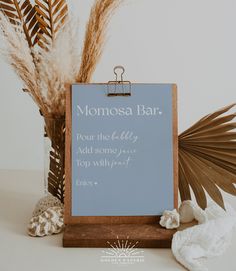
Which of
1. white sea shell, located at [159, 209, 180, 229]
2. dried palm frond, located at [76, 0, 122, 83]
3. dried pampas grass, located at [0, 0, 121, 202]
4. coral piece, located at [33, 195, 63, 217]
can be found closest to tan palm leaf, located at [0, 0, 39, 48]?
dried pampas grass, located at [0, 0, 121, 202]

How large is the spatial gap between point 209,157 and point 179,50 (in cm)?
64

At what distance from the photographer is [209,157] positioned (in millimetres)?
928

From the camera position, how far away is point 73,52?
923 mm

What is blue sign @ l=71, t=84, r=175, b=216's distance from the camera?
90cm

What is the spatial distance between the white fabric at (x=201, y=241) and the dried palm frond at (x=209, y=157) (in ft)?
0.23

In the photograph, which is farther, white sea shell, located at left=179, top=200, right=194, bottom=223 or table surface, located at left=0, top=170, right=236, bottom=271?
white sea shell, located at left=179, top=200, right=194, bottom=223

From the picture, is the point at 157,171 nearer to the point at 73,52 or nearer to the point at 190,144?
the point at 190,144

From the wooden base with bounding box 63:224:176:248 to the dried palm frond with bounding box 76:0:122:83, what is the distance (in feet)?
1.14

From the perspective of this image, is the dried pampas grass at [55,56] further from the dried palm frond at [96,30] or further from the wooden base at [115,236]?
the wooden base at [115,236]

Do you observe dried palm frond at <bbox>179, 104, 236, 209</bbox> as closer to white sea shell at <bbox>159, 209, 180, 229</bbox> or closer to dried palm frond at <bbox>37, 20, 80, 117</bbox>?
white sea shell at <bbox>159, 209, 180, 229</bbox>

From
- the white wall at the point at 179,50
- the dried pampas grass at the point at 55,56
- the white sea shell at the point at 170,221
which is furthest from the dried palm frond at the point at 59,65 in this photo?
the white wall at the point at 179,50

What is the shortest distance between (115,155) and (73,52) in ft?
0.78

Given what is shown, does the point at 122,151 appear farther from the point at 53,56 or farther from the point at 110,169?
the point at 53,56

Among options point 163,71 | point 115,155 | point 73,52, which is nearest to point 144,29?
point 163,71
